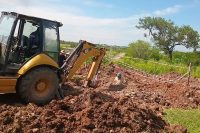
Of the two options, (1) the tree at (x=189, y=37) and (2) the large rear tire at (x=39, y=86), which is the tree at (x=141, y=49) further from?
(2) the large rear tire at (x=39, y=86)

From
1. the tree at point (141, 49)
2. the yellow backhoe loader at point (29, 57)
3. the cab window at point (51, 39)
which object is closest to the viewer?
the yellow backhoe loader at point (29, 57)

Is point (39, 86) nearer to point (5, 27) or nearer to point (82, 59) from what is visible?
point (5, 27)

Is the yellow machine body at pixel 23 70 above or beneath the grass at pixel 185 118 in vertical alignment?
above

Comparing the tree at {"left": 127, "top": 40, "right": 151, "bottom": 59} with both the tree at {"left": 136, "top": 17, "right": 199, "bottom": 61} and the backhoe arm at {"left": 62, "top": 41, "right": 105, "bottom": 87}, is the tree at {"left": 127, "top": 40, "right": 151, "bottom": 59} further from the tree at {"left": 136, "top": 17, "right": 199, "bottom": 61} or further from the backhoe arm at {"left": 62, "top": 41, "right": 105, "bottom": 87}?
the backhoe arm at {"left": 62, "top": 41, "right": 105, "bottom": 87}

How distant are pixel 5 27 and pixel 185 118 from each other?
5.51 metres

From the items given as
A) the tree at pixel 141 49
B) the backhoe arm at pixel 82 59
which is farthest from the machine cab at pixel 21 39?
the tree at pixel 141 49

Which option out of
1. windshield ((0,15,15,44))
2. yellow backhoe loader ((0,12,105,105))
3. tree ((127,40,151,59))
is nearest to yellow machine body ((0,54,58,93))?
yellow backhoe loader ((0,12,105,105))

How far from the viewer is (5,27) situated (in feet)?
32.0

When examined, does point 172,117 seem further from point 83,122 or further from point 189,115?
point 83,122

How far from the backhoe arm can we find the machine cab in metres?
1.47

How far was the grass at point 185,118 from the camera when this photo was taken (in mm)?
→ 9972

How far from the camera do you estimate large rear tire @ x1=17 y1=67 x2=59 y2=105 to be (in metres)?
9.43

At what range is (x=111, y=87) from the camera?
1582cm

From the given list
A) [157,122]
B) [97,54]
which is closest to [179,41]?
[97,54]
